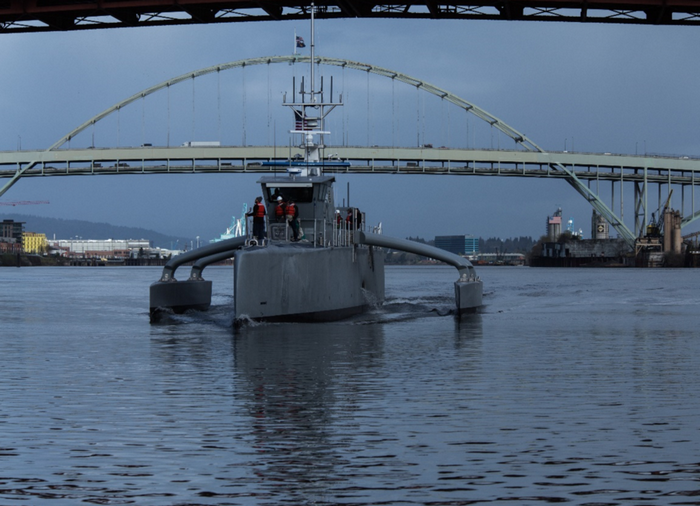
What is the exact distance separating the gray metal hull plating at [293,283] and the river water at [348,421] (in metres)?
2.68

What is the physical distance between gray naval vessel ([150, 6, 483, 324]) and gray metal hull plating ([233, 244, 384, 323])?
0.08 ft

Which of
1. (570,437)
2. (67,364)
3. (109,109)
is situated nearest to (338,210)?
(67,364)

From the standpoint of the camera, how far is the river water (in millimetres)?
7258

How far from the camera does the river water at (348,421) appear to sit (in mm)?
7258

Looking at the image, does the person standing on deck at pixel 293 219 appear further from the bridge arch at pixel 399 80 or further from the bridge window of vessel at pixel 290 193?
the bridge arch at pixel 399 80

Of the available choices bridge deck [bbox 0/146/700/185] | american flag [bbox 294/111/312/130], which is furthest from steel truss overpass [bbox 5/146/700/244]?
american flag [bbox 294/111/312/130]

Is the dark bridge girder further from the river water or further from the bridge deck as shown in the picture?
the bridge deck

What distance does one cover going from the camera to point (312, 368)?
15.2m

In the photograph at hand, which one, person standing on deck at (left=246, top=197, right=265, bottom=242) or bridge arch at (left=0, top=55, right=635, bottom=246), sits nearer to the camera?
person standing on deck at (left=246, top=197, right=265, bottom=242)

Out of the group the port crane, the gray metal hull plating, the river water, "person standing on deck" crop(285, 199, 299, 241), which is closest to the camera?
the river water

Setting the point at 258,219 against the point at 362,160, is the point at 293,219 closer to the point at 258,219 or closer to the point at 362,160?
the point at 258,219

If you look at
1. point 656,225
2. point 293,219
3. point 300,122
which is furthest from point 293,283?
point 656,225

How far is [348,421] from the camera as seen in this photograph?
395 inches

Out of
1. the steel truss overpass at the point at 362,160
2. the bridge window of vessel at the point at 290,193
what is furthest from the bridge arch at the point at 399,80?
the bridge window of vessel at the point at 290,193
